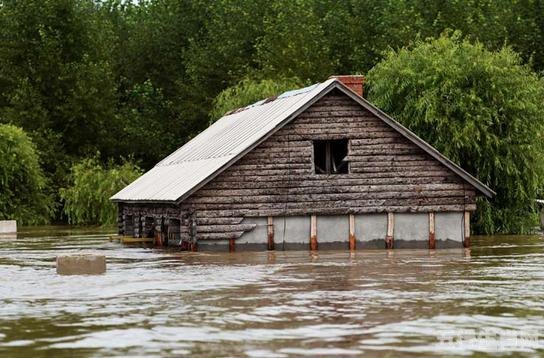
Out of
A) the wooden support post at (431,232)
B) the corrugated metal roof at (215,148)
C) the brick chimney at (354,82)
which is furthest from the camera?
the brick chimney at (354,82)

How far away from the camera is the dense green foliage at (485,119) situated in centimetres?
5178

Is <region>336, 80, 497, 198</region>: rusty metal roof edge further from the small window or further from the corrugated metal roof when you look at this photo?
the small window

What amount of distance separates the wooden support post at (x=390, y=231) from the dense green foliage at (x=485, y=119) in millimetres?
10088

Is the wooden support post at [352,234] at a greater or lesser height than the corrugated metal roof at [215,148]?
lesser

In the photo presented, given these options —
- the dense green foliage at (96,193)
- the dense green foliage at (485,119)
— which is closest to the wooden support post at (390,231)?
the dense green foliage at (485,119)

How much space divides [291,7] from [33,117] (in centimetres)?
1964

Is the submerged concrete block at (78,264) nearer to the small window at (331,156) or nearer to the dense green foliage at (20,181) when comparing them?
the small window at (331,156)

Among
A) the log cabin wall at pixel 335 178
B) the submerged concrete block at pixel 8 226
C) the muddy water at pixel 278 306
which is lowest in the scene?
the muddy water at pixel 278 306

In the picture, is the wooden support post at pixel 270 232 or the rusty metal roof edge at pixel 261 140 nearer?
the rusty metal roof edge at pixel 261 140

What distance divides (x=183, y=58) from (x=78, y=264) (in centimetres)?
6652

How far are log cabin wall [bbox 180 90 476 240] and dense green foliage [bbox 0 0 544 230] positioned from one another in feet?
110

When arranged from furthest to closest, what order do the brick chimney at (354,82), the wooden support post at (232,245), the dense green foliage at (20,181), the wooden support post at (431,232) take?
the dense green foliage at (20,181), the brick chimney at (354,82), the wooden support post at (431,232), the wooden support post at (232,245)

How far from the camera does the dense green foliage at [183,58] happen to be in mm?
82125

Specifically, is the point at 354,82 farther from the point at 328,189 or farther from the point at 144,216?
the point at 144,216
